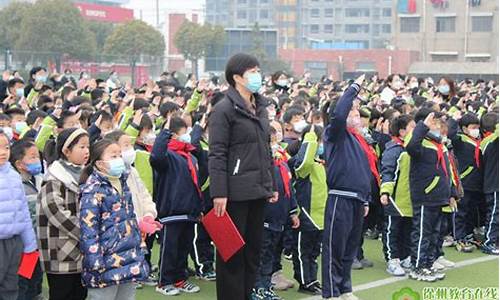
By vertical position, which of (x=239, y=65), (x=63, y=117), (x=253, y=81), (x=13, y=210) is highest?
(x=239, y=65)

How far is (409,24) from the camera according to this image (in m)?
65.5

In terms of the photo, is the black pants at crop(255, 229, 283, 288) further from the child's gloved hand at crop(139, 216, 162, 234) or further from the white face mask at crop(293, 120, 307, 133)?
the child's gloved hand at crop(139, 216, 162, 234)

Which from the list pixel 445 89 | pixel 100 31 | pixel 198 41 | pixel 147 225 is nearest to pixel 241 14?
pixel 100 31

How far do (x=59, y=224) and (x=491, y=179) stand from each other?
5.24 metres

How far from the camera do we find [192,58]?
56.1m

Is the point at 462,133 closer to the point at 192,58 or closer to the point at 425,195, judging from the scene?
the point at 425,195

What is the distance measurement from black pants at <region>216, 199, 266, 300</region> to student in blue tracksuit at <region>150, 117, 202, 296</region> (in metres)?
1.42

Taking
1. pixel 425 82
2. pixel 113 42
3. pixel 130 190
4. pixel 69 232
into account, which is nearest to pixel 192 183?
pixel 130 190

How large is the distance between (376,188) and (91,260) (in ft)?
13.6

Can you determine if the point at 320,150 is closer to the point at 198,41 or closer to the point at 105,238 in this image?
the point at 105,238

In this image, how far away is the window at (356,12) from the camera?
87562 mm

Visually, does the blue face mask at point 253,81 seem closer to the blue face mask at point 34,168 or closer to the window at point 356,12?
the blue face mask at point 34,168

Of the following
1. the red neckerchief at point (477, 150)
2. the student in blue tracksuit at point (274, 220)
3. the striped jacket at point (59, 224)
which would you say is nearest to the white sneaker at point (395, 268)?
the student in blue tracksuit at point (274, 220)

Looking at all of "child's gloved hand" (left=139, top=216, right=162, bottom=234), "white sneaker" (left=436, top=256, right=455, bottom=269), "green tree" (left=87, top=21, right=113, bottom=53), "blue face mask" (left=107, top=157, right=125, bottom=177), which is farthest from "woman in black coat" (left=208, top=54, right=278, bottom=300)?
"green tree" (left=87, top=21, right=113, bottom=53)
